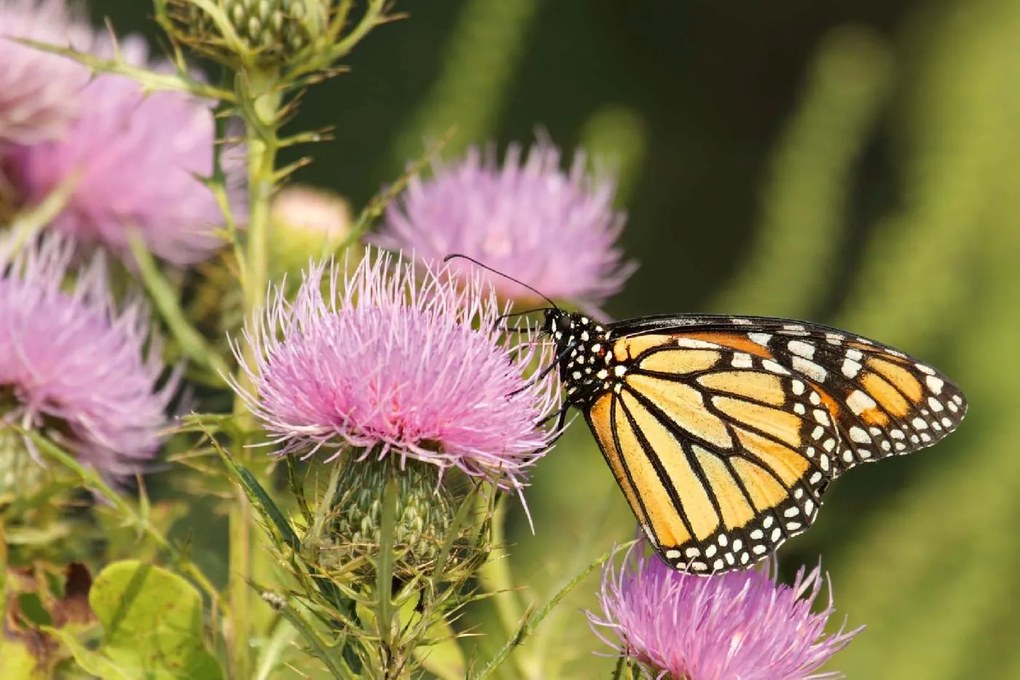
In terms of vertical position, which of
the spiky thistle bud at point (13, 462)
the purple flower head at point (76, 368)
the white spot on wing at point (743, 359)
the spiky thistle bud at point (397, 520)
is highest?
the white spot on wing at point (743, 359)

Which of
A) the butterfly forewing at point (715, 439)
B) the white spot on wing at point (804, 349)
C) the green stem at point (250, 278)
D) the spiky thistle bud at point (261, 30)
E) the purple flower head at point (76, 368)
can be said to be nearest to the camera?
the green stem at point (250, 278)

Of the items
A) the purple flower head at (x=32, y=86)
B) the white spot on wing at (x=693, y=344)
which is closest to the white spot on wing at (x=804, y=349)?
the white spot on wing at (x=693, y=344)

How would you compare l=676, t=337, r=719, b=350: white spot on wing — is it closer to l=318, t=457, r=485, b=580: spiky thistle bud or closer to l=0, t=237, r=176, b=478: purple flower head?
l=318, t=457, r=485, b=580: spiky thistle bud

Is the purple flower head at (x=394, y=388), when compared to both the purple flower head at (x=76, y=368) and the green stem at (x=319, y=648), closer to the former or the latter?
the green stem at (x=319, y=648)

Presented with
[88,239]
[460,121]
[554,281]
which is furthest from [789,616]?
[460,121]

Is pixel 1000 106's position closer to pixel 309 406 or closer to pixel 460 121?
pixel 460 121

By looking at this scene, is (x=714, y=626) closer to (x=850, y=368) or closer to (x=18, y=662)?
(x=850, y=368)

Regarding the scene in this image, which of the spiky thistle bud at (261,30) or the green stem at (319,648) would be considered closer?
the green stem at (319,648)
